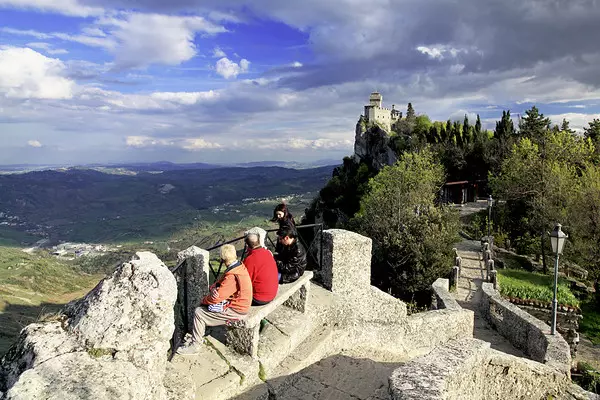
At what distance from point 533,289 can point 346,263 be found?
1269 cm

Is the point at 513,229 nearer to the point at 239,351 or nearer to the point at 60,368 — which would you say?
the point at 239,351

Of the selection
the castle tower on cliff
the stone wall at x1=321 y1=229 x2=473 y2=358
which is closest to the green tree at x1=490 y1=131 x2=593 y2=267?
the stone wall at x1=321 y1=229 x2=473 y2=358

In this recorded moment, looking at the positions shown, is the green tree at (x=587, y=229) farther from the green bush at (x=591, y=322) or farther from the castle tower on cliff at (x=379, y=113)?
the castle tower on cliff at (x=379, y=113)

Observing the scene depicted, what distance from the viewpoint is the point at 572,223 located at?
66.9 ft

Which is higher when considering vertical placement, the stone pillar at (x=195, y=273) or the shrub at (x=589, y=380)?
the stone pillar at (x=195, y=273)

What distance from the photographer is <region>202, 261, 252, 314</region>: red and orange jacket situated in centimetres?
508

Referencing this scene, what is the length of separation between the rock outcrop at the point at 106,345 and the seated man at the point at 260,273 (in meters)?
1.67

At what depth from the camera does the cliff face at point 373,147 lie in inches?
2461

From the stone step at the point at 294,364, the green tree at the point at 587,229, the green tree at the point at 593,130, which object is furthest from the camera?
the green tree at the point at 593,130

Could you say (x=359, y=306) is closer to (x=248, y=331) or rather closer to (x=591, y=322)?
(x=248, y=331)

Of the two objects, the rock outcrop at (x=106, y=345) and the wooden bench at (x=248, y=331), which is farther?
the wooden bench at (x=248, y=331)

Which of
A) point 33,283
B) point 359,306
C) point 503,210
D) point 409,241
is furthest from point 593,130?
point 33,283

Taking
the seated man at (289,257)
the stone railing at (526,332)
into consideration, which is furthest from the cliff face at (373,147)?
the seated man at (289,257)

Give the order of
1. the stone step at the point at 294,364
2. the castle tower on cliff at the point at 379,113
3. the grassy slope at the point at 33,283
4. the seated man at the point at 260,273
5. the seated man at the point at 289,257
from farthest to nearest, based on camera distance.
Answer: the castle tower on cliff at the point at 379,113 → the grassy slope at the point at 33,283 → the seated man at the point at 289,257 → the seated man at the point at 260,273 → the stone step at the point at 294,364
